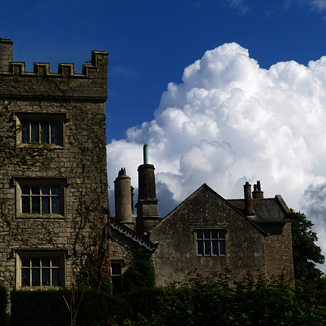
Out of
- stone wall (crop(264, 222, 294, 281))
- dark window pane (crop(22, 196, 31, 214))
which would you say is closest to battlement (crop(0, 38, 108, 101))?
dark window pane (crop(22, 196, 31, 214))

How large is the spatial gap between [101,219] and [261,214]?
19013 millimetres

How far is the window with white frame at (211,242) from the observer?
32625 millimetres

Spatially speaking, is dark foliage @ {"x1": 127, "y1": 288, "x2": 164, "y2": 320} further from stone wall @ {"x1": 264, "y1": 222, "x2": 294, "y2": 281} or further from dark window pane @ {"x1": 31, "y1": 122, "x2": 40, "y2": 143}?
stone wall @ {"x1": 264, "y1": 222, "x2": 294, "y2": 281}

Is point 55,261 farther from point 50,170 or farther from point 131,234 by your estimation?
point 131,234

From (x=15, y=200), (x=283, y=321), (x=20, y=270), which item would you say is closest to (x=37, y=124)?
(x=15, y=200)

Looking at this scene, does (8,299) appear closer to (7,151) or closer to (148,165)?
(7,151)

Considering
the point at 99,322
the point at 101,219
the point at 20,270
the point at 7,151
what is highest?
the point at 7,151

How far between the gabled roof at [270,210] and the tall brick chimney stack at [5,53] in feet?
68.1

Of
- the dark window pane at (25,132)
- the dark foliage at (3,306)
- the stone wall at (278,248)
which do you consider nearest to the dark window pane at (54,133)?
the dark window pane at (25,132)

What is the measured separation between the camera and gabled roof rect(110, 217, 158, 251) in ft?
93.9

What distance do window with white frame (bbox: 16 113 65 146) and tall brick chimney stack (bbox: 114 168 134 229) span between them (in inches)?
599

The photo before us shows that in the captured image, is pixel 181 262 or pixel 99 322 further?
pixel 181 262

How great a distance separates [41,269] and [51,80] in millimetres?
7089

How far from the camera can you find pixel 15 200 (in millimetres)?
21812
